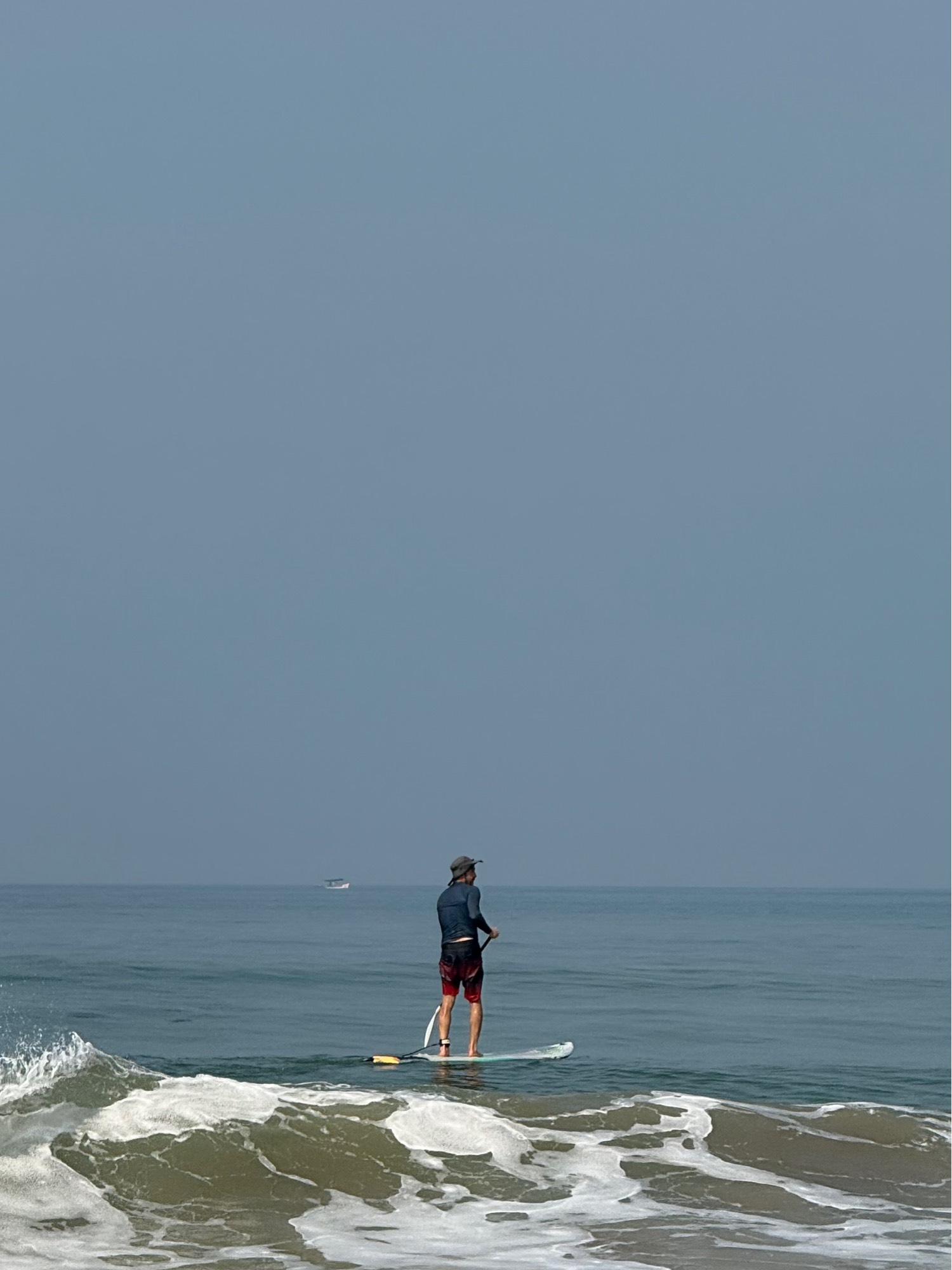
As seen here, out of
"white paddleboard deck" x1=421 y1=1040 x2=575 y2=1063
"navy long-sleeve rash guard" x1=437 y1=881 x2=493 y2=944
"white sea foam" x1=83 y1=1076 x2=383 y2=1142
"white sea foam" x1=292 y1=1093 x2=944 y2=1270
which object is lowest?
"white paddleboard deck" x1=421 y1=1040 x2=575 y2=1063

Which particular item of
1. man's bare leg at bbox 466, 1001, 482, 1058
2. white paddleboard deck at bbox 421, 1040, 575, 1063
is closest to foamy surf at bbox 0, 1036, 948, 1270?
white paddleboard deck at bbox 421, 1040, 575, 1063

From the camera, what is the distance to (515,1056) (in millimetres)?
17484

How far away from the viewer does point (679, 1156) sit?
12.5m

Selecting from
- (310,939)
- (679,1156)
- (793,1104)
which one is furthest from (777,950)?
(679,1156)

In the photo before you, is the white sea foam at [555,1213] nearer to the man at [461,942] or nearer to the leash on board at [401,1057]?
the leash on board at [401,1057]

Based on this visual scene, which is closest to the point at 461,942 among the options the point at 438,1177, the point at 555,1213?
the point at 438,1177

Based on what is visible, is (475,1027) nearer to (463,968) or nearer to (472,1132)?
(463,968)

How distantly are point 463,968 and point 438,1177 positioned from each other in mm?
6210

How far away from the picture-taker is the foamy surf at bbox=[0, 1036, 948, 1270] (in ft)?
31.8

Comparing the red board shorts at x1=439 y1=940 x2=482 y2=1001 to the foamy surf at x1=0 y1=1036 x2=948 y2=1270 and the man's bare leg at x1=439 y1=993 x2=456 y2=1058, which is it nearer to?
the man's bare leg at x1=439 y1=993 x2=456 y2=1058

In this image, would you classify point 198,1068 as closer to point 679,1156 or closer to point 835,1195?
point 679,1156

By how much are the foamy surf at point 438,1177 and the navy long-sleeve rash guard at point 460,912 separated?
3.55 metres

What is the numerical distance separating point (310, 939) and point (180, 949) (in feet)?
29.4

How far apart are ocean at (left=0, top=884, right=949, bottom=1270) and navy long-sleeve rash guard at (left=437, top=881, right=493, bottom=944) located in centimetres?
175
